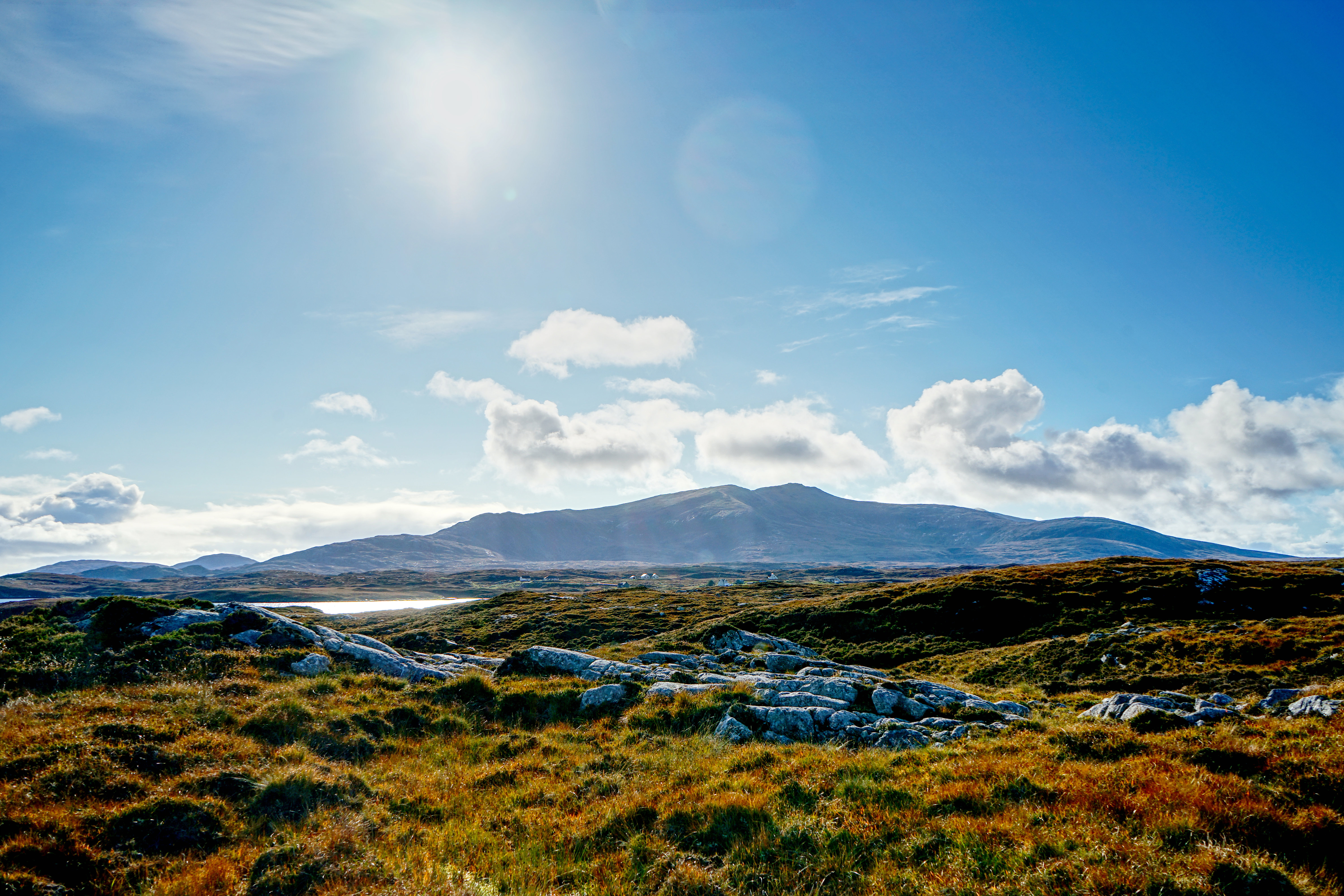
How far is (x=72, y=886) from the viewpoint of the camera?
7.39m

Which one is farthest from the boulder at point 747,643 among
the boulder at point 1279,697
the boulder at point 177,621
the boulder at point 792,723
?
the boulder at point 177,621

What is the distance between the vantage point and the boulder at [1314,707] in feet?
50.3

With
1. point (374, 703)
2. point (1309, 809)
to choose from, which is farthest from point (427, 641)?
point (1309, 809)

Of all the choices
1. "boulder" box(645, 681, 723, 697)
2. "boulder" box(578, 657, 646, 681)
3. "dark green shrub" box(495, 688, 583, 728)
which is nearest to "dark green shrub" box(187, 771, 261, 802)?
"dark green shrub" box(495, 688, 583, 728)

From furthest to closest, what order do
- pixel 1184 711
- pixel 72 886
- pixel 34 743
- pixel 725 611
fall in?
pixel 725 611
pixel 1184 711
pixel 34 743
pixel 72 886

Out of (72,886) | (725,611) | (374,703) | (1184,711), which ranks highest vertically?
(72,886)

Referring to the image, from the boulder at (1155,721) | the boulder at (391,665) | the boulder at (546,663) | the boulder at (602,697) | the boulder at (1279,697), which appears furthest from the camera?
the boulder at (546,663)

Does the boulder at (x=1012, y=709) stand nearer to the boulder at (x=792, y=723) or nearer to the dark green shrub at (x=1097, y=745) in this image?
the dark green shrub at (x=1097, y=745)

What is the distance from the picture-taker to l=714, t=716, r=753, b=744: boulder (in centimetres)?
1541

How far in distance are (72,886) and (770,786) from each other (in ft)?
35.6

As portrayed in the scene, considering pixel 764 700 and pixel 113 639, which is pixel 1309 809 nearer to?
pixel 764 700

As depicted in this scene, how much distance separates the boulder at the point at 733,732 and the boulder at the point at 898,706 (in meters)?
6.00

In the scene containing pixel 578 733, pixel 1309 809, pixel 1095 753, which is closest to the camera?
pixel 1309 809

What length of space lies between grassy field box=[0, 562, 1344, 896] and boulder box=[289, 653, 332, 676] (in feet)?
2.31
